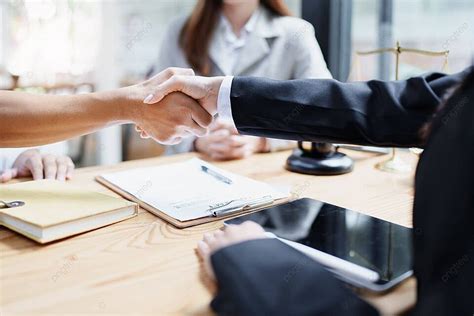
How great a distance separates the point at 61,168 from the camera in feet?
3.68

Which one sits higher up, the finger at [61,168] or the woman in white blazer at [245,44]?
the woman in white blazer at [245,44]

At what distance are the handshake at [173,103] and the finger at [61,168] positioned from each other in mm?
202

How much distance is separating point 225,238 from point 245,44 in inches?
51.8

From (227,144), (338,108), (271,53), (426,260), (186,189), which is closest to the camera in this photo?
(426,260)

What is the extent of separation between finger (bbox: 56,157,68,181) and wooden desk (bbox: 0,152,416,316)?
32cm

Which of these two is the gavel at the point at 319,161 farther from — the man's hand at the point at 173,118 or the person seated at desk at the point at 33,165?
the person seated at desk at the point at 33,165

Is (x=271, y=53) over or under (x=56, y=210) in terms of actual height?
over

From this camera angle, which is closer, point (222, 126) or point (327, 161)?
point (327, 161)

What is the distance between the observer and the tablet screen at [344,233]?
0.63 metres

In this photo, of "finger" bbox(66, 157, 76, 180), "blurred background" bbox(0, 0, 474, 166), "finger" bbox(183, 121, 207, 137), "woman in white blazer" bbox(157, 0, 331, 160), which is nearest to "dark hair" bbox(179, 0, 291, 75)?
"woman in white blazer" bbox(157, 0, 331, 160)

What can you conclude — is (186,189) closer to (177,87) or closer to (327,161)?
(177,87)

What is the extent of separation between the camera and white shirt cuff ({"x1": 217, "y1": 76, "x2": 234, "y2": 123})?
37.8 inches

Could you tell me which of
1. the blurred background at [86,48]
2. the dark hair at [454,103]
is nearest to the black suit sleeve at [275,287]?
the dark hair at [454,103]

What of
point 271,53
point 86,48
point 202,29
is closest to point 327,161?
point 271,53
